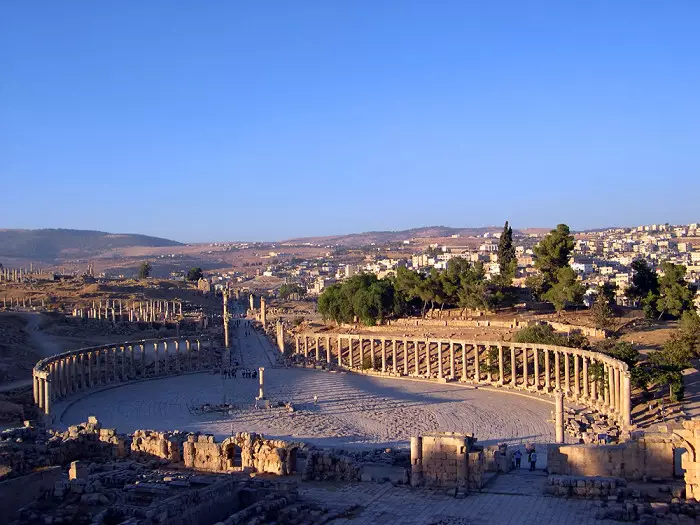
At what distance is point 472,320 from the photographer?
56.1 m

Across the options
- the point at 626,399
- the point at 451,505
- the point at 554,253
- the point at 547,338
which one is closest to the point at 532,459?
the point at 451,505

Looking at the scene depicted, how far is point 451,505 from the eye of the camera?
2006cm

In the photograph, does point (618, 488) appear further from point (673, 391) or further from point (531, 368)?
point (531, 368)

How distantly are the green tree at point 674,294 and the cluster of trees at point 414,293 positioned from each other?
10679 mm

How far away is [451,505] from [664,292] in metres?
38.7

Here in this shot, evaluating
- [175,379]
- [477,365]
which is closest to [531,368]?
[477,365]

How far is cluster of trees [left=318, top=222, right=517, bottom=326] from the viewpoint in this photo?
5731 centimetres

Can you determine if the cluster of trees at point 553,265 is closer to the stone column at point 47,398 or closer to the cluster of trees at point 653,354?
the cluster of trees at point 653,354

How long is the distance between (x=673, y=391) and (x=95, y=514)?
25349mm

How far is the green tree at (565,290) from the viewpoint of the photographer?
53.3m

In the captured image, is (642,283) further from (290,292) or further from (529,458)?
(290,292)

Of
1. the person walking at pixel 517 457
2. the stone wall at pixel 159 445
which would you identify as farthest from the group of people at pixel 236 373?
the person walking at pixel 517 457

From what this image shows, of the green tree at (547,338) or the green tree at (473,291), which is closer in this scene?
the green tree at (547,338)

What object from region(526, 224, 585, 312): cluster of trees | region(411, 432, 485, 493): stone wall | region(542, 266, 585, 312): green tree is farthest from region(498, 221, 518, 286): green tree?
region(411, 432, 485, 493): stone wall
